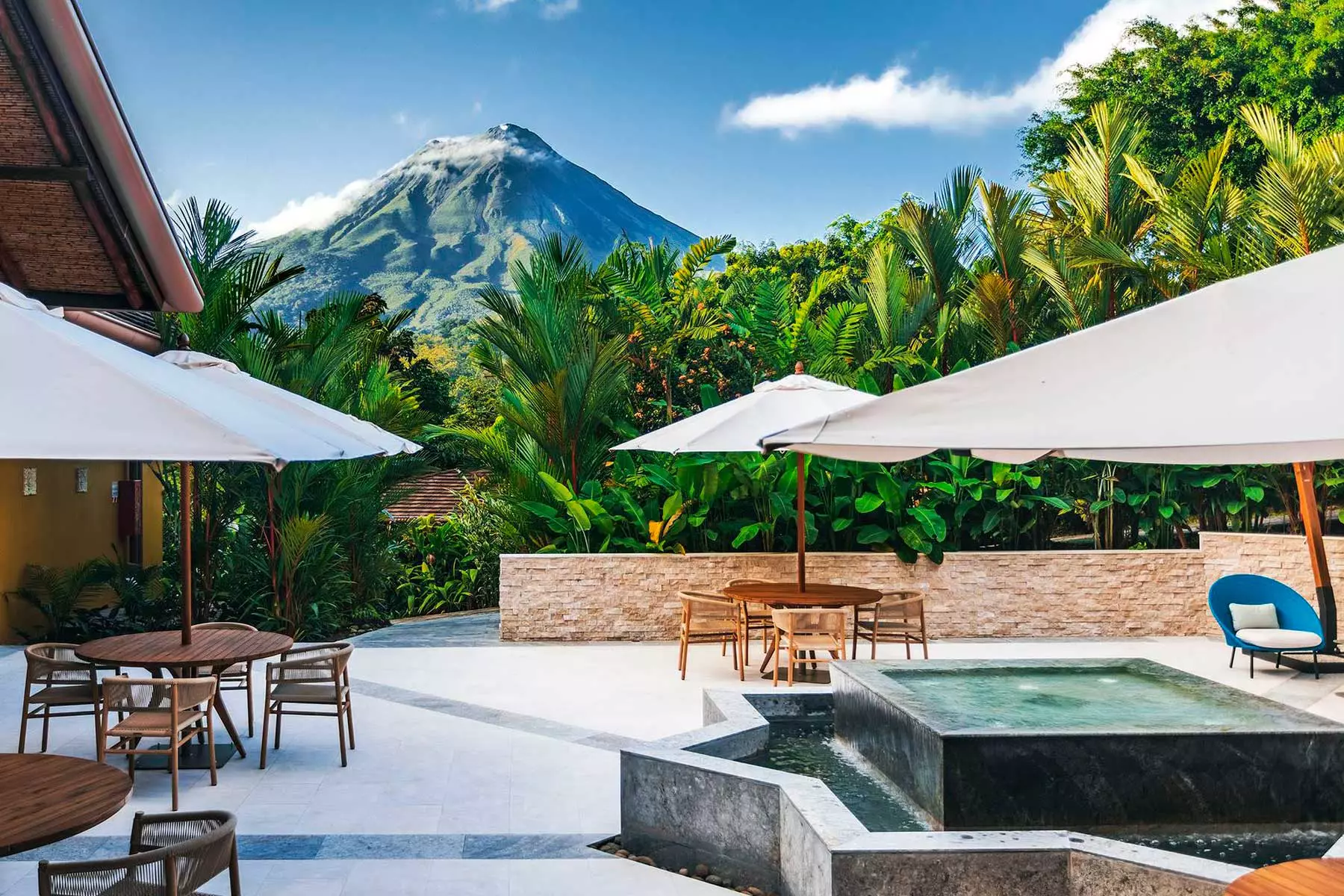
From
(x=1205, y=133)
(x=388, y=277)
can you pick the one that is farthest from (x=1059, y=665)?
(x=388, y=277)

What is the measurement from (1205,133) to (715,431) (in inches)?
773

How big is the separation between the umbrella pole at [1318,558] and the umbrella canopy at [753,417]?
154 inches

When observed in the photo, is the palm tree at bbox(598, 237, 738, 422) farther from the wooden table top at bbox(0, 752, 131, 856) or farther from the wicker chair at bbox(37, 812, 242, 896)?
the wicker chair at bbox(37, 812, 242, 896)

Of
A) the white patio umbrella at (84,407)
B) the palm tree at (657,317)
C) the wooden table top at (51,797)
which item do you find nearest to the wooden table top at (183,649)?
the wooden table top at (51,797)

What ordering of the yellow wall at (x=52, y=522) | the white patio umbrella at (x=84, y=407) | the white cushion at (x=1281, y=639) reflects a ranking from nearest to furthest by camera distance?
1. the white patio umbrella at (x=84, y=407)
2. the white cushion at (x=1281, y=639)
3. the yellow wall at (x=52, y=522)

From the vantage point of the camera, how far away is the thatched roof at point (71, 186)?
4738 millimetres

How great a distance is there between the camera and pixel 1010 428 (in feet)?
8.06

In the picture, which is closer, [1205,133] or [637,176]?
[1205,133]

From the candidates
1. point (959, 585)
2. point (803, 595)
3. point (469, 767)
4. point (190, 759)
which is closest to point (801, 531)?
point (803, 595)

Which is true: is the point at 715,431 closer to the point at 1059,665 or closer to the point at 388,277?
the point at 1059,665

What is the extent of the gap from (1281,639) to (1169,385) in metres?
7.81

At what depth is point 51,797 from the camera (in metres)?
3.78

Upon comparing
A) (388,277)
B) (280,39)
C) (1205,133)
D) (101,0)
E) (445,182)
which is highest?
(280,39)

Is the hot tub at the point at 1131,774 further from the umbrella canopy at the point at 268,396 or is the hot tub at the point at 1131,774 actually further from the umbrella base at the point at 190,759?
the umbrella base at the point at 190,759
